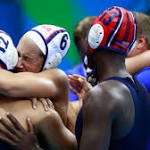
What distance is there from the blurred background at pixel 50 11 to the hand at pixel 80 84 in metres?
2.09

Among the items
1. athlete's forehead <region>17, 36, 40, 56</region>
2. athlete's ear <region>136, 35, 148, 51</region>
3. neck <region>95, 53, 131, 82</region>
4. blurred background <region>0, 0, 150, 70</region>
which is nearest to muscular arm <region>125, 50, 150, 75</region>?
athlete's ear <region>136, 35, 148, 51</region>

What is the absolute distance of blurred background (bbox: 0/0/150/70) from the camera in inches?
214

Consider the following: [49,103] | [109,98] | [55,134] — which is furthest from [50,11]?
[109,98]

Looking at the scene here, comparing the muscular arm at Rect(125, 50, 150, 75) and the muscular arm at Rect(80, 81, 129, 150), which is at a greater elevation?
the muscular arm at Rect(80, 81, 129, 150)

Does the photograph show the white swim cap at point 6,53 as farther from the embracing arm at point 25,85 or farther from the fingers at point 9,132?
the fingers at point 9,132

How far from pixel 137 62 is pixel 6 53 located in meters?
1.31

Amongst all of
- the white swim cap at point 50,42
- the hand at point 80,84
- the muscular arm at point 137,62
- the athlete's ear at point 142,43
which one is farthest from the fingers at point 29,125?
the athlete's ear at point 142,43

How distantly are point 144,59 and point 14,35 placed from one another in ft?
8.45

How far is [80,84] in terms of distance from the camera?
11.5 feet

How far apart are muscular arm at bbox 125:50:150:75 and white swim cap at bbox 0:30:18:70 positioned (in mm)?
1165

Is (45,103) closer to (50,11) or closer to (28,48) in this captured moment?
(28,48)

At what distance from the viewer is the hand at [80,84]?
3424mm

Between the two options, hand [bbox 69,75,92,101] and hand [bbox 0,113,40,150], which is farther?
hand [bbox 69,75,92,101]

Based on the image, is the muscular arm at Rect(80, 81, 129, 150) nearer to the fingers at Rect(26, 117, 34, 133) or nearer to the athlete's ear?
the fingers at Rect(26, 117, 34, 133)
